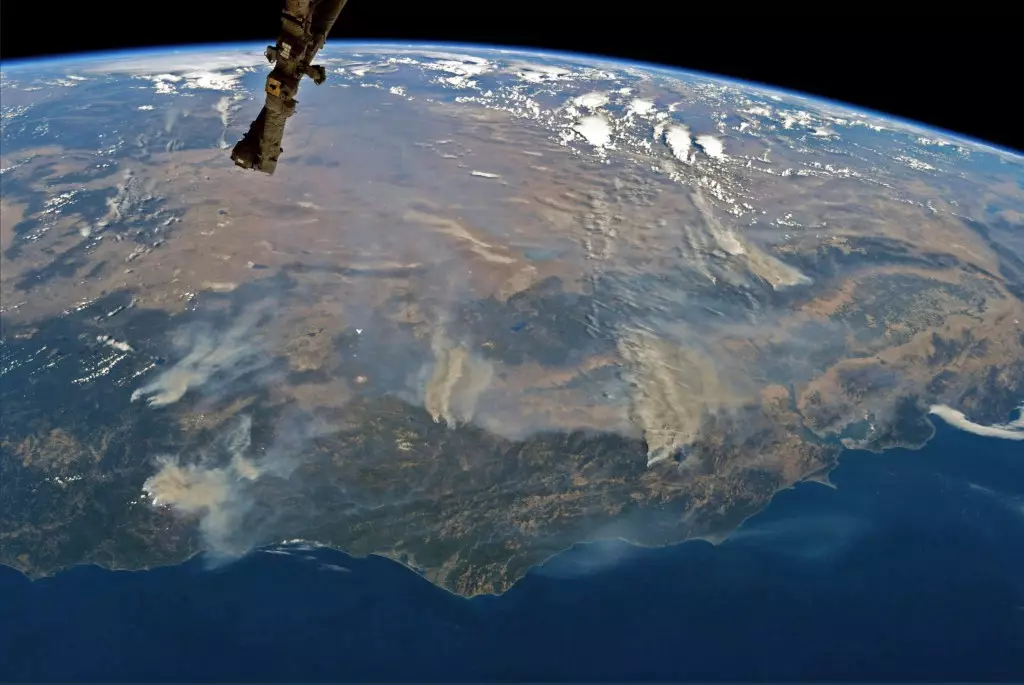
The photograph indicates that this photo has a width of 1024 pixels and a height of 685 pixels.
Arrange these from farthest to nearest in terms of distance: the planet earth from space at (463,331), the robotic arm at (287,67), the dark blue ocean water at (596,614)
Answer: the planet earth from space at (463,331)
the dark blue ocean water at (596,614)
the robotic arm at (287,67)

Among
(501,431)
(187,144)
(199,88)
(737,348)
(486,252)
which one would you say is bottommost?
(501,431)

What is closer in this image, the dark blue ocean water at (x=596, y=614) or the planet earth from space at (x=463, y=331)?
the dark blue ocean water at (x=596, y=614)

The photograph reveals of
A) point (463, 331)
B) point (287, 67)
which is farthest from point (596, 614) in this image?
point (287, 67)

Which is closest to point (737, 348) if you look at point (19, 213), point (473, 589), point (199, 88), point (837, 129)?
point (473, 589)

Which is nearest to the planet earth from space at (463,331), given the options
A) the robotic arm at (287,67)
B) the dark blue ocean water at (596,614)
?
the dark blue ocean water at (596,614)

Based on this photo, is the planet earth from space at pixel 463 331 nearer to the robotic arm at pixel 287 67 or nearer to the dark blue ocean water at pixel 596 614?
the dark blue ocean water at pixel 596 614

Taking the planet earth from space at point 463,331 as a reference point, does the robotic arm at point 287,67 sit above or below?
above

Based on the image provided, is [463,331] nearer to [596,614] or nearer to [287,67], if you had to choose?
[596,614]

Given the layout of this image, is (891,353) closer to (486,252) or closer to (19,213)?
(486,252)
